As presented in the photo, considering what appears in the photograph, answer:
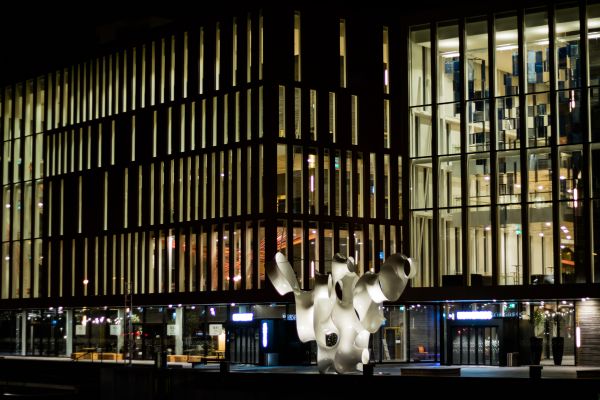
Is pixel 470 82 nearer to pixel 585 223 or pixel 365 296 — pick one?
pixel 585 223

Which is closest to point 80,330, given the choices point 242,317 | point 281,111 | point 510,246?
point 242,317

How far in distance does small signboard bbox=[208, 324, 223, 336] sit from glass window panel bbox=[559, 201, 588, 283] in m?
22.2

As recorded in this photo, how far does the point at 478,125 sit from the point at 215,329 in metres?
21.2

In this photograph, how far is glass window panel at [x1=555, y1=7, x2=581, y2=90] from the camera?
181 feet

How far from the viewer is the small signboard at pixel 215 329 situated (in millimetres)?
67750

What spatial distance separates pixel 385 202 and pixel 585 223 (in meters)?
16.8

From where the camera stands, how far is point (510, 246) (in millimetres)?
56219

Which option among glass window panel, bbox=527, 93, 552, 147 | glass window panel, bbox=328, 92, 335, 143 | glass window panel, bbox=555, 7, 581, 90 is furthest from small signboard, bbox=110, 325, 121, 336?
glass window panel, bbox=555, 7, 581, 90

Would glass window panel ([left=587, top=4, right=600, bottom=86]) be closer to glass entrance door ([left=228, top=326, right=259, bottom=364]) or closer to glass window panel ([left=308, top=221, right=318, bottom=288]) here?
glass window panel ([left=308, top=221, right=318, bottom=288])

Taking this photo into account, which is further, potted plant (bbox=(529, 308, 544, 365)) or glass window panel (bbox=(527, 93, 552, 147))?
potted plant (bbox=(529, 308, 544, 365))

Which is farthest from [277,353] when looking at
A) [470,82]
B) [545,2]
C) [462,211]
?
[545,2]

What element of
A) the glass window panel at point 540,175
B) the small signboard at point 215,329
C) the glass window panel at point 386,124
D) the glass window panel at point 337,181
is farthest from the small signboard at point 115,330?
the glass window panel at point 540,175

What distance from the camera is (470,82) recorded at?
5809cm

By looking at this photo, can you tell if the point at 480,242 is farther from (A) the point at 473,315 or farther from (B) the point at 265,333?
(B) the point at 265,333
